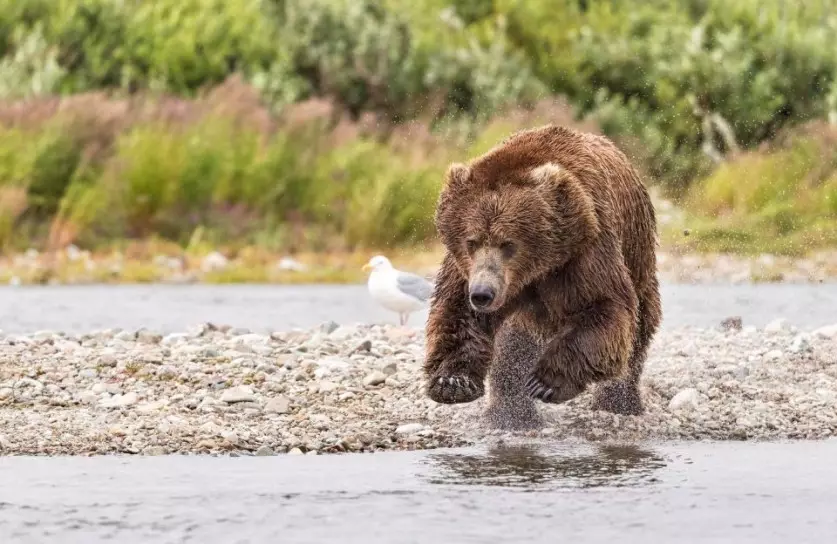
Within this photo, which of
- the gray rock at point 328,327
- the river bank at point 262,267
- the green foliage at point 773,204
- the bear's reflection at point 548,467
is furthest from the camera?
the green foliage at point 773,204

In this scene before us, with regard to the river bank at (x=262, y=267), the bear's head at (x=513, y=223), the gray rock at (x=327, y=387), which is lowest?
the river bank at (x=262, y=267)

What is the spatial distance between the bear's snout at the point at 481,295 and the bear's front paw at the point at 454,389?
417mm

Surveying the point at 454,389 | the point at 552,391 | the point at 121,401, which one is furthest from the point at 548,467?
the point at 121,401

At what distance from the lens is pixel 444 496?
609 cm

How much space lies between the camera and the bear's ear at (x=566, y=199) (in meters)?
6.82

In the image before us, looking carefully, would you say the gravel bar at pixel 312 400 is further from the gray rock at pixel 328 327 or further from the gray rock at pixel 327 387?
the gray rock at pixel 328 327

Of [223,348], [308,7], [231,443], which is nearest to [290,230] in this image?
[308,7]

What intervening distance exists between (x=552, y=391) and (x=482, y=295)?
54 cm

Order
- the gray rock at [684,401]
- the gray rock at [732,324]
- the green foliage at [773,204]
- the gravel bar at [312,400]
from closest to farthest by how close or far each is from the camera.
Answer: the gravel bar at [312,400] → the gray rock at [684,401] → the gray rock at [732,324] → the green foliage at [773,204]

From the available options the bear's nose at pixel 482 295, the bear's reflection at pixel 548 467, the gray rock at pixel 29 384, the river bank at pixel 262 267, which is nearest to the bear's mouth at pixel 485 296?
the bear's nose at pixel 482 295

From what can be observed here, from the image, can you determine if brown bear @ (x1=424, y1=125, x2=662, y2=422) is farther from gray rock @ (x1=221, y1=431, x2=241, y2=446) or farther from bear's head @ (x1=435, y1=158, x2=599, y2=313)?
gray rock @ (x1=221, y1=431, x2=241, y2=446)

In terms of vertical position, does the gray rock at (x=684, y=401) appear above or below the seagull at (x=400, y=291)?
below

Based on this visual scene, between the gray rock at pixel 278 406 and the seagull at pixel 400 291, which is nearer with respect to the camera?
the gray rock at pixel 278 406

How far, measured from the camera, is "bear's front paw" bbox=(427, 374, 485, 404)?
271 inches
